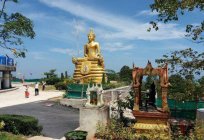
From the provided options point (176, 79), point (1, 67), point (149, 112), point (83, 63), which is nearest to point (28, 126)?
point (149, 112)

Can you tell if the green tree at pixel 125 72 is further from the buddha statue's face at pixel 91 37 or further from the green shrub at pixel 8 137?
the green shrub at pixel 8 137

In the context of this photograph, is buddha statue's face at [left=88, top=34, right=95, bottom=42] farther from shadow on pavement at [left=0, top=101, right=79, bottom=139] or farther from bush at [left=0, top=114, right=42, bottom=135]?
bush at [left=0, top=114, right=42, bottom=135]

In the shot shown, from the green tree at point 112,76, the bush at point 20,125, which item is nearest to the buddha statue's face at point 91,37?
the green tree at point 112,76

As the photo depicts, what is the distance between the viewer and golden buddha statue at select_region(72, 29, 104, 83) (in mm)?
42531

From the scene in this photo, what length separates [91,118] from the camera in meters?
17.8

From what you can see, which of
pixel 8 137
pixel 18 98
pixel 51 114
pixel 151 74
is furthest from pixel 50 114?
pixel 18 98

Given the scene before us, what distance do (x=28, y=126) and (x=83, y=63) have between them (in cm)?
2607

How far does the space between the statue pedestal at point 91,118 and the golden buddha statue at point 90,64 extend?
78.1ft

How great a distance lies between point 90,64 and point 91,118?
83.4 ft

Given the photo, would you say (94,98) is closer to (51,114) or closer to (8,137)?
(8,137)

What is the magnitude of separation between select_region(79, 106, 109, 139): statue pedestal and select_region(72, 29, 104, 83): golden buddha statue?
23.8m

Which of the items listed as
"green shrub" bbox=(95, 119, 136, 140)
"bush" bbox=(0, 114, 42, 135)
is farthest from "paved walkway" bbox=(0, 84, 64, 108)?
"green shrub" bbox=(95, 119, 136, 140)

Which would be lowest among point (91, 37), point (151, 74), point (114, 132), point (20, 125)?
point (114, 132)

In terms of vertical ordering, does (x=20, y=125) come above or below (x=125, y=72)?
below
